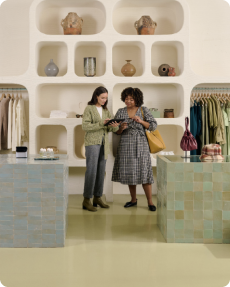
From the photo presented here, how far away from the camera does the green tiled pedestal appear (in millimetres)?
2656

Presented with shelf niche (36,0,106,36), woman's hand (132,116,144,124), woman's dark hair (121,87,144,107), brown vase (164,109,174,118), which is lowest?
woman's hand (132,116,144,124)

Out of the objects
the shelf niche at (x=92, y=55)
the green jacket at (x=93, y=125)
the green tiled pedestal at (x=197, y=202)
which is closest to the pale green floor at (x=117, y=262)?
the green tiled pedestal at (x=197, y=202)

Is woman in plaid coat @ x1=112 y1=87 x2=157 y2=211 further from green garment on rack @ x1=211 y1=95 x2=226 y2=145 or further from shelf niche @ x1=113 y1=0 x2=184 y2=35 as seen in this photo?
shelf niche @ x1=113 y1=0 x2=184 y2=35

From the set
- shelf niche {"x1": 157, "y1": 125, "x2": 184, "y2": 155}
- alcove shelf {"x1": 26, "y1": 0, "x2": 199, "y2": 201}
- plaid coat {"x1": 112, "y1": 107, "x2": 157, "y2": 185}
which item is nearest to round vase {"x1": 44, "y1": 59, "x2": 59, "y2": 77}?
alcove shelf {"x1": 26, "y1": 0, "x2": 199, "y2": 201}

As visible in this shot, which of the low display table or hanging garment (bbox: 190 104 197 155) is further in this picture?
hanging garment (bbox: 190 104 197 155)

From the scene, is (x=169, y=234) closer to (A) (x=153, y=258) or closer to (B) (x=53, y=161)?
(A) (x=153, y=258)

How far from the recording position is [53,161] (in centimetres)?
270

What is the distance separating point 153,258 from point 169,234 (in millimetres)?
365

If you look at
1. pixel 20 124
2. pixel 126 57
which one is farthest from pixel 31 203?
pixel 126 57

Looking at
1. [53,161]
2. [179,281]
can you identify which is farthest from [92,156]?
[179,281]

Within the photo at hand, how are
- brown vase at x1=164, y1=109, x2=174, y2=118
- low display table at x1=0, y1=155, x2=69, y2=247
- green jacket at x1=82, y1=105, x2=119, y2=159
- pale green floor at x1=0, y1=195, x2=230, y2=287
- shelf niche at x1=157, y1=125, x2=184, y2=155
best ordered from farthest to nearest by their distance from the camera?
shelf niche at x1=157, y1=125, x2=184, y2=155 → brown vase at x1=164, y1=109, x2=174, y2=118 → green jacket at x1=82, y1=105, x2=119, y2=159 → low display table at x1=0, y1=155, x2=69, y2=247 → pale green floor at x1=0, y1=195, x2=230, y2=287

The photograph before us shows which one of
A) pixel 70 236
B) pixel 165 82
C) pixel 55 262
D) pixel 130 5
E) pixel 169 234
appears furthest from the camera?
pixel 130 5

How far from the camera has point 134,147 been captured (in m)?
3.80

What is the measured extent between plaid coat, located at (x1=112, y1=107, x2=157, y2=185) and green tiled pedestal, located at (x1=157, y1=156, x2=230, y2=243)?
1080 millimetres
